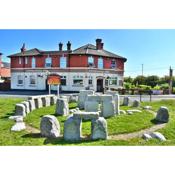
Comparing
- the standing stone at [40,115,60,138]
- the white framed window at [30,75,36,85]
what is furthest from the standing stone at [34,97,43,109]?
the standing stone at [40,115,60,138]

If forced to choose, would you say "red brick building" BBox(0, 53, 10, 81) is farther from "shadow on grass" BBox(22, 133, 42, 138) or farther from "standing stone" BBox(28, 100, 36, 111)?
"shadow on grass" BBox(22, 133, 42, 138)

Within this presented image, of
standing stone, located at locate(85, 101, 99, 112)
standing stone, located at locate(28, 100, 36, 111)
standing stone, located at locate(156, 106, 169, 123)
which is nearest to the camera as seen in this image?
standing stone, located at locate(156, 106, 169, 123)

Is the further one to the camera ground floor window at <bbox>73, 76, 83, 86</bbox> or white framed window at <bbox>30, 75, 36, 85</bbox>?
ground floor window at <bbox>73, 76, 83, 86</bbox>

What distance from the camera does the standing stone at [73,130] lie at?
5.06 metres

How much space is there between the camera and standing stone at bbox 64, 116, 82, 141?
506 centimetres

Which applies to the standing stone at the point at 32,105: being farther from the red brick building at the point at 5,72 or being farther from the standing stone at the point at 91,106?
the standing stone at the point at 91,106

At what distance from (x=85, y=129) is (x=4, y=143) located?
1.85m

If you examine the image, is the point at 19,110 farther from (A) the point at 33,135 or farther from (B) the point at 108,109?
(B) the point at 108,109

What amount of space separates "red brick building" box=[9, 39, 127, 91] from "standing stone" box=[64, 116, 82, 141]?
11.2 feet

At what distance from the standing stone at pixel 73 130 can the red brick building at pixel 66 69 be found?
11.2 ft

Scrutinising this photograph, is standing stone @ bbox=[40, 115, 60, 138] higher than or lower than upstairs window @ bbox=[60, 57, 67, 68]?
lower
